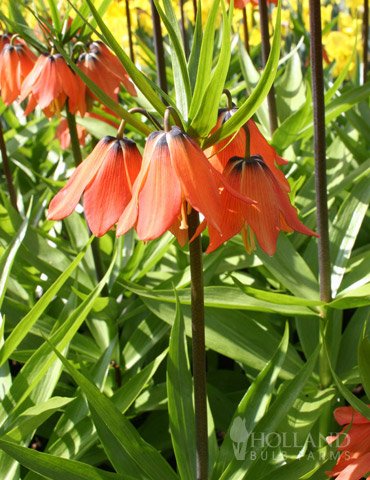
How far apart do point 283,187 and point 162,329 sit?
2.06 feet

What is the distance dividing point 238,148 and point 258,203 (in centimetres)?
11

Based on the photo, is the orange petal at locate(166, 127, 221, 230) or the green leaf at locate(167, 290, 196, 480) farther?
the green leaf at locate(167, 290, 196, 480)

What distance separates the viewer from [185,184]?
622 mm

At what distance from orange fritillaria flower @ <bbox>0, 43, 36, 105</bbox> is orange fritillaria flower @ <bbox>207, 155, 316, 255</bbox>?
94 centimetres

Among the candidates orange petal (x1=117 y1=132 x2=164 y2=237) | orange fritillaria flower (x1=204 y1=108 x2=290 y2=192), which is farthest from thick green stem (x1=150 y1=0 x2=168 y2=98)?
orange petal (x1=117 y1=132 x2=164 y2=237)

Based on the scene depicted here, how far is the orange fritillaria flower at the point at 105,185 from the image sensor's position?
0.70m

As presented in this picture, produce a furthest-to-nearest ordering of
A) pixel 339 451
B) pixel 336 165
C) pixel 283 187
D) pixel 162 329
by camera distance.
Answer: pixel 336 165
pixel 162 329
pixel 339 451
pixel 283 187

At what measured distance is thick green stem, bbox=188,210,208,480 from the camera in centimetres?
74

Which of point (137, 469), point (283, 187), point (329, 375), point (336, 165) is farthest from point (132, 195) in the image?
point (336, 165)

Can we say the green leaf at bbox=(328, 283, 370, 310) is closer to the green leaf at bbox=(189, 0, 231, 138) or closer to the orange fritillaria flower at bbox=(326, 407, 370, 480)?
the orange fritillaria flower at bbox=(326, 407, 370, 480)

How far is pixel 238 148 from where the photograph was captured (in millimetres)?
768

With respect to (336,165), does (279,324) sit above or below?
below

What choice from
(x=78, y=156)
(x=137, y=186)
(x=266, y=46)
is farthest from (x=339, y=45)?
(x=137, y=186)

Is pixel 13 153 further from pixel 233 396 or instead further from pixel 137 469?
pixel 137 469
